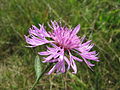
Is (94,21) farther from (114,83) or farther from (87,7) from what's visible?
(114,83)

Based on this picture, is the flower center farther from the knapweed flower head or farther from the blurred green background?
the blurred green background

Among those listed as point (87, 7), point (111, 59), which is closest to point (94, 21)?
point (87, 7)

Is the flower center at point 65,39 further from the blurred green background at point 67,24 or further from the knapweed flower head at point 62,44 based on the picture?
the blurred green background at point 67,24

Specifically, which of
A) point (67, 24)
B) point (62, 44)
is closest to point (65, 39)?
point (62, 44)

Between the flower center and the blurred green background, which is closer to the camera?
the flower center

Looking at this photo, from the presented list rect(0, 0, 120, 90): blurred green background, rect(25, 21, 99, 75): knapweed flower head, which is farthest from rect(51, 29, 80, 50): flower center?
rect(0, 0, 120, 90): blurred green background

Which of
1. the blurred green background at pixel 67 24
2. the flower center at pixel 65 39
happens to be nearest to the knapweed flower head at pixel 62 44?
the flower center at pixel 65 39

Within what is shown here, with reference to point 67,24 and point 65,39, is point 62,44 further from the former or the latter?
point 67,24

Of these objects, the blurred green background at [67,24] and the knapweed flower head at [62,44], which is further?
the blurred green background at [67,24]
